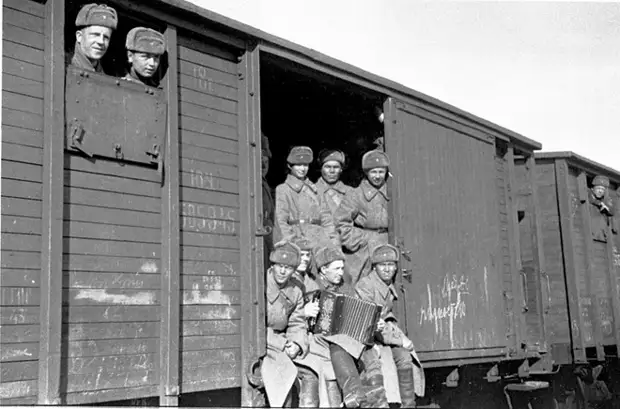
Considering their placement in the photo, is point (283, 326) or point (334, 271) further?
point (334, 271)

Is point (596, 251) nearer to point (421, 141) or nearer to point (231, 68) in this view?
point (421, 141)

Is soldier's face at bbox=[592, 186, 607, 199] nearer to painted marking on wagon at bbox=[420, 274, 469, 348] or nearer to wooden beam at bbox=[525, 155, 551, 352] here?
wooden beam at bbox=[525, 155, 551, 352]

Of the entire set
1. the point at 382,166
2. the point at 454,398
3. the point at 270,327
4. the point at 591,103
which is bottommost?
the point at 454,398

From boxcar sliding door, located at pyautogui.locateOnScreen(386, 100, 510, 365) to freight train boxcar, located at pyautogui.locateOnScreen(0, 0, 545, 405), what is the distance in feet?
0.11

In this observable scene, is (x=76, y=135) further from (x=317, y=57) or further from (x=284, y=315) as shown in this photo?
(x=317, y=57)

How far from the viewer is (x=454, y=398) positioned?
8062mm

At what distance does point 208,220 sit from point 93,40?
55.1 inches

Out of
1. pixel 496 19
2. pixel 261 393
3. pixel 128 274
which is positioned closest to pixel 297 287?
pixel 261 393

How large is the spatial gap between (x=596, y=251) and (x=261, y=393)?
23.0ft

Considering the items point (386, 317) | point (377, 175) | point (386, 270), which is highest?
point (377, 175)

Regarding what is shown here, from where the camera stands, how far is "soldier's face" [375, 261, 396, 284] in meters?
6.25

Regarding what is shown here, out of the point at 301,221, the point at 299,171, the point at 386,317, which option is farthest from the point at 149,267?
the point at 386,317

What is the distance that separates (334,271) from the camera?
579 cm

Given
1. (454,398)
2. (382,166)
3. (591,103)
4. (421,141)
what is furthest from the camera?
(591,103)
